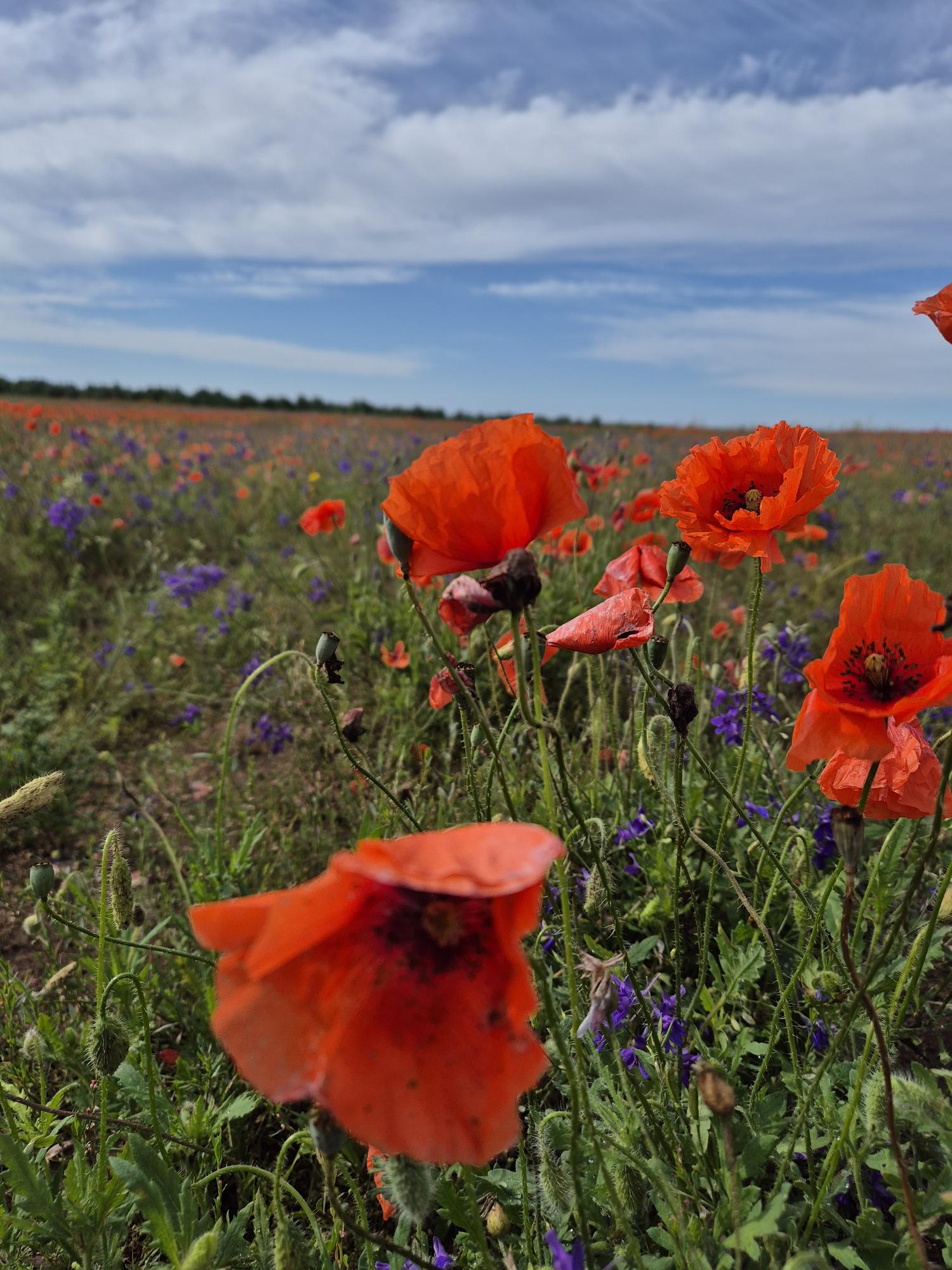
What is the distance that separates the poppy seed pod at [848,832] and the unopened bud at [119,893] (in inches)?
41.1

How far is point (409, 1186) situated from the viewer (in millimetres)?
832

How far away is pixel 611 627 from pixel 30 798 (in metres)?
0.85

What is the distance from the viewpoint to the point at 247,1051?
64cm

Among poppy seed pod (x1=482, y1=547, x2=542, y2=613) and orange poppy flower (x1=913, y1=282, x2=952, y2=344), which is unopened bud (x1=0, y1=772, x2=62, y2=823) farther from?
orange poppy flower (x1=913, y1=282, x2=952, y2=344)

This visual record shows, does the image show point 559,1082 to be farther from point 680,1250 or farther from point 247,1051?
point 247,1051

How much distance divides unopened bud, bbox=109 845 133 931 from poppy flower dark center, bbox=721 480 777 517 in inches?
47.7

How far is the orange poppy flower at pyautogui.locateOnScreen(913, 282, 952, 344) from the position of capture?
1.07 metres

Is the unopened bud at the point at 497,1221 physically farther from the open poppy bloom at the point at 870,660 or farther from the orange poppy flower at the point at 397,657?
the orange poppy flower at the point at 397,657

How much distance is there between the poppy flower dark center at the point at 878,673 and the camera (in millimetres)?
1034

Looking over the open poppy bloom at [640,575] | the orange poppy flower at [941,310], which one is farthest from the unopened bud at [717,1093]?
the orange poppy flower at [941,310]

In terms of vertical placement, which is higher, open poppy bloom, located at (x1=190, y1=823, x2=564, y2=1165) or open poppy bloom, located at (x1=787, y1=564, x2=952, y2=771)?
open poppy bloom, located at (x1=787, y1=564, x2=952, y2=771)

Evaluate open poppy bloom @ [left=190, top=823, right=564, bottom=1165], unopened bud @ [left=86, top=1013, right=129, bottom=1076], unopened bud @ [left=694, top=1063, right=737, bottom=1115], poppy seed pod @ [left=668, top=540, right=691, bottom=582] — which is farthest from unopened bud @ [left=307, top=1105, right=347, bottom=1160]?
poppy seed pod @ [left=668, top=540, right=691, bottom=582]

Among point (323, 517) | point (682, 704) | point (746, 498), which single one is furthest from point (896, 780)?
point (323, 517)

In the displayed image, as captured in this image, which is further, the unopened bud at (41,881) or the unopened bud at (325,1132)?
the unopened bud at (41,881)
